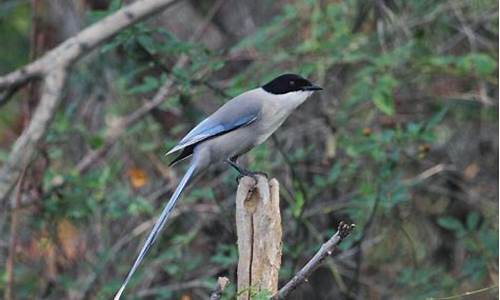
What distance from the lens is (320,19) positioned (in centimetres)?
661

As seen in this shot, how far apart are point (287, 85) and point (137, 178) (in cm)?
236

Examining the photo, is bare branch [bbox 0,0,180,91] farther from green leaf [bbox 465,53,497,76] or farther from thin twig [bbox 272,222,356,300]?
thin twig [bbox 272,222,356,300]

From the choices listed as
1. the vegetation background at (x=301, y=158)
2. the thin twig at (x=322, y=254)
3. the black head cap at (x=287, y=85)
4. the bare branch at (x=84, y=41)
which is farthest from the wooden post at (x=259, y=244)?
the vegetation background at (x=301, y=158)

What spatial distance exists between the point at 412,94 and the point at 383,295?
1347mm

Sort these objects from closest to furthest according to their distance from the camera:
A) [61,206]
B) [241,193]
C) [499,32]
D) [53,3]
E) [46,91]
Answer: [241,193] < [46,91] < [61,206] < [499,32] < [53,3]

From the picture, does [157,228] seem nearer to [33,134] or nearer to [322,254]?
[33,134]

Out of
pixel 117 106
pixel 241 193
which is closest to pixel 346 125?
pixel 117 106

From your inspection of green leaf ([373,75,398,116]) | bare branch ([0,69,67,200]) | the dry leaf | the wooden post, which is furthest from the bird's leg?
the dry leaf

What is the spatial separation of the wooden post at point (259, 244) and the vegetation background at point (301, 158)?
196 centimetres

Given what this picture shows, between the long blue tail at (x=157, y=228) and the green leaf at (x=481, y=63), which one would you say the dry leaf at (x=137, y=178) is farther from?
the long blue tail at (x=157, y=228)

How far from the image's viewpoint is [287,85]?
5000 mm

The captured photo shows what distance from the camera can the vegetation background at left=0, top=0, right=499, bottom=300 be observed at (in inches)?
246

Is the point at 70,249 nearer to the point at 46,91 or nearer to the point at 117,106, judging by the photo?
the point at 117,106

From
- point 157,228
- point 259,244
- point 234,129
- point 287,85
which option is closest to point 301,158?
point 287,85
